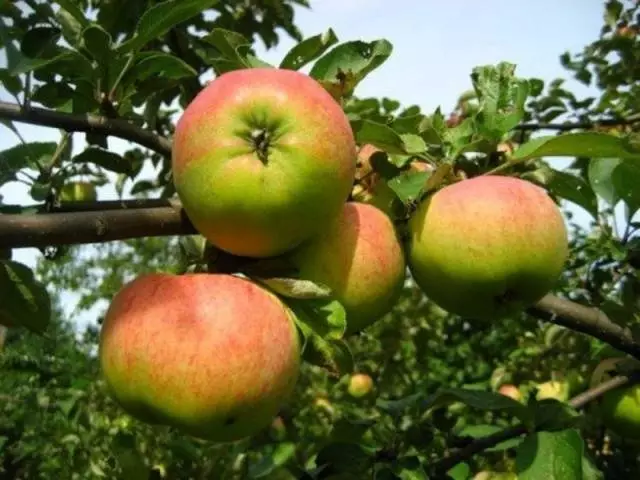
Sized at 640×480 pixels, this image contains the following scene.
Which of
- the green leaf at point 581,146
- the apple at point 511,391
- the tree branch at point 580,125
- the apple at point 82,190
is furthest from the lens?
the apple at point 82,190

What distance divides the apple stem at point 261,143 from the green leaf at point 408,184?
22 cm

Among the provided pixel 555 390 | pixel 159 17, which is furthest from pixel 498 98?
pixel 555 390

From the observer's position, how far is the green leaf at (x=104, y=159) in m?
1.28

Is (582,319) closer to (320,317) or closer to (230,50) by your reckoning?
(320,317)

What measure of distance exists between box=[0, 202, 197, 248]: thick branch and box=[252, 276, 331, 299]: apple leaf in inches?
6.2

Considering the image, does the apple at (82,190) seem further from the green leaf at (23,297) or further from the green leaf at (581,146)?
the green leaf at (581,146)

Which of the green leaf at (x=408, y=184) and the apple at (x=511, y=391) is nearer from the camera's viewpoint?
the green leaf at (x=408, y=184)

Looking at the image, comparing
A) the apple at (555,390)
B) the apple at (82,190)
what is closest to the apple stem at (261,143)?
the apple at (555,390)

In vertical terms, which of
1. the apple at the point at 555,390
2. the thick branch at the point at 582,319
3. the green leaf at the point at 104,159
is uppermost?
the green leaf at the point at 104,159

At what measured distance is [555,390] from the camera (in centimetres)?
248

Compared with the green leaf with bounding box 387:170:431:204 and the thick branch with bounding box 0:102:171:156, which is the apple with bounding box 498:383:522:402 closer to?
the green leaf with bounding box 387:170:431:204

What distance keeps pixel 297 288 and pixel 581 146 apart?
1.41ft

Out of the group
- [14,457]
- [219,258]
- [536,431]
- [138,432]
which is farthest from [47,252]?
[138,432]

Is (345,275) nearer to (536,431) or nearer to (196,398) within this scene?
(196,398)
